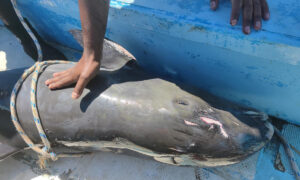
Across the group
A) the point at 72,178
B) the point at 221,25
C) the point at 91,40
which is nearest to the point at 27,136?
the point at 72,178

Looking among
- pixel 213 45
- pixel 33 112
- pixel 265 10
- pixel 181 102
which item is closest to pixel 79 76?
pixel 33 112

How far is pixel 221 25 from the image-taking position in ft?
5.24

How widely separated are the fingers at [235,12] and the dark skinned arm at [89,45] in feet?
2.90

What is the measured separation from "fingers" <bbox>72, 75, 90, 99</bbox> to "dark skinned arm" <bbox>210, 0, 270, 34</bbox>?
1.12 meters

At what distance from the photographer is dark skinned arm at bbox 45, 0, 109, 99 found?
1488 millimetres

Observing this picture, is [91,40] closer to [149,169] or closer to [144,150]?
[144,150]

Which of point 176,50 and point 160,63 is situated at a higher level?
point 176,50

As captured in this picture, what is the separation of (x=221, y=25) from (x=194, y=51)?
12.9 inches

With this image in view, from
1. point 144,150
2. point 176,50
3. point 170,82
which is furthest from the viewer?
point 176,50

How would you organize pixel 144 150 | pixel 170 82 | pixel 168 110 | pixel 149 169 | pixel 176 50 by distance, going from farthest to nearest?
pixel 149 169 → pixel 176 50 → pixel 170 82 → pixel 144 150 → pixel 168 110

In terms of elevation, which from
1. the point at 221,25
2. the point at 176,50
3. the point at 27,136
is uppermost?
the point at 221,25

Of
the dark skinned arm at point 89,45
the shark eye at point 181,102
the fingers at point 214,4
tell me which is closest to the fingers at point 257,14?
the fingers at point 214,4

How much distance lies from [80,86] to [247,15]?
50.4 inches

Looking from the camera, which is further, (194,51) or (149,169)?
(149,169)
